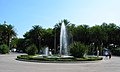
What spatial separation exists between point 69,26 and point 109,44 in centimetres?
1402

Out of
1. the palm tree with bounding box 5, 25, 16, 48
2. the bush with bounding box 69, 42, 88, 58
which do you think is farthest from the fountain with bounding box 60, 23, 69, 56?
the palm tree with bounding box 5, 25, 16, 48

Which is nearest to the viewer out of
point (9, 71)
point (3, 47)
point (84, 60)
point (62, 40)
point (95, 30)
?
point (9, 71)

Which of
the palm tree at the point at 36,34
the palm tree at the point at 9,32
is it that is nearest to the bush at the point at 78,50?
the palm tree at the point at 36,34

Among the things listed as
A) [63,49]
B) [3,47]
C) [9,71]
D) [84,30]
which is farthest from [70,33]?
[9,71]

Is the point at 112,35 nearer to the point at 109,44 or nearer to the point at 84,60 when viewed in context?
the point at 109,44

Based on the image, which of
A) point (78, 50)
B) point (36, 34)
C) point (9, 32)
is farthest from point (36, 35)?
point (78, 50)

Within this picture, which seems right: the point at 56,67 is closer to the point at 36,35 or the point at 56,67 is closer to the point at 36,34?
the point at 36,35

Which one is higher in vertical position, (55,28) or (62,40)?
(55,28)

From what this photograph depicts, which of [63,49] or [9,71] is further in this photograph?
[63,49]

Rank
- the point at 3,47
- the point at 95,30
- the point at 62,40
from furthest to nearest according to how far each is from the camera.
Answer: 1. the point at 95,30
2. the point at 3,47
3. the point at 62,40

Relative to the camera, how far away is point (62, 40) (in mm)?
54562

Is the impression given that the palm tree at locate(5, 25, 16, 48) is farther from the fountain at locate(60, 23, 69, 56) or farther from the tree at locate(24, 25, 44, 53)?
the fountain at locate(60, 23, 69, 56)

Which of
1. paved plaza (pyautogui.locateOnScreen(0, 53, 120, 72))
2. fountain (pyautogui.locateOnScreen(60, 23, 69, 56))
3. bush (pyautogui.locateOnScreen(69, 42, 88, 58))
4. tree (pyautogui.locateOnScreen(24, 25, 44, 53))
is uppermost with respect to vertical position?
tree (pyautogui.locateOnScreen(24, 25, 44, 53))

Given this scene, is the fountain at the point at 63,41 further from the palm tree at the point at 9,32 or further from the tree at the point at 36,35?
the palm tree at the point at 9,32
